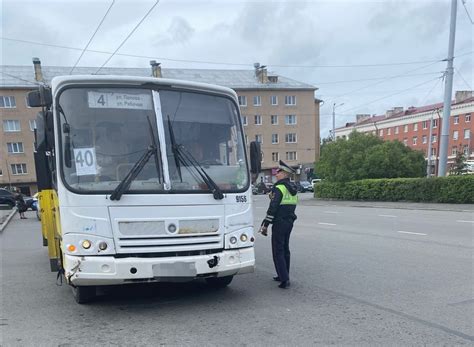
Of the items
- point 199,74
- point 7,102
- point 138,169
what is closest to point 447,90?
point 138,169

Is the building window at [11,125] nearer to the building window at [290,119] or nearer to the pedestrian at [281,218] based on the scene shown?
the building window at [290,119]

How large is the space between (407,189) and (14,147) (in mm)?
47243

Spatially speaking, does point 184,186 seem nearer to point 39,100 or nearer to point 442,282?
point 39,100

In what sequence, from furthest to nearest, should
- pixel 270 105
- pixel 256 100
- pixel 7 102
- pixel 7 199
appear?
pixel 270 105, pixel 256 100, pixel 7 102, pixel 7 199

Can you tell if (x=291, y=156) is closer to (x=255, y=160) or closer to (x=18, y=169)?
(x=18, y=169)

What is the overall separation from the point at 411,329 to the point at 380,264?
322 cm

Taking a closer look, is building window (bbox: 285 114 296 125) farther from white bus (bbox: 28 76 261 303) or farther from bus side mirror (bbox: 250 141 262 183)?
white bus (bbox: 28 76 261 303)

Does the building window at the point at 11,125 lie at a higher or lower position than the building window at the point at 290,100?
lower

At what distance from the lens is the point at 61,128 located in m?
4.88

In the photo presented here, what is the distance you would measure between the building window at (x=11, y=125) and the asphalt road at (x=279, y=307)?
49.2 meters

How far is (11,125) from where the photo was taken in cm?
5138

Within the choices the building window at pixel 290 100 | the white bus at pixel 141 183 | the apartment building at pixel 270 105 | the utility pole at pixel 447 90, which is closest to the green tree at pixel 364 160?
the utility pole at pixel 447 90

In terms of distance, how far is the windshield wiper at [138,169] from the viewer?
15.5ft

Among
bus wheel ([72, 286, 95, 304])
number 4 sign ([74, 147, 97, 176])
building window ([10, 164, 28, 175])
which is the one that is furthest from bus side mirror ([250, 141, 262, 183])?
building window ([10, 164, 28, 175])
